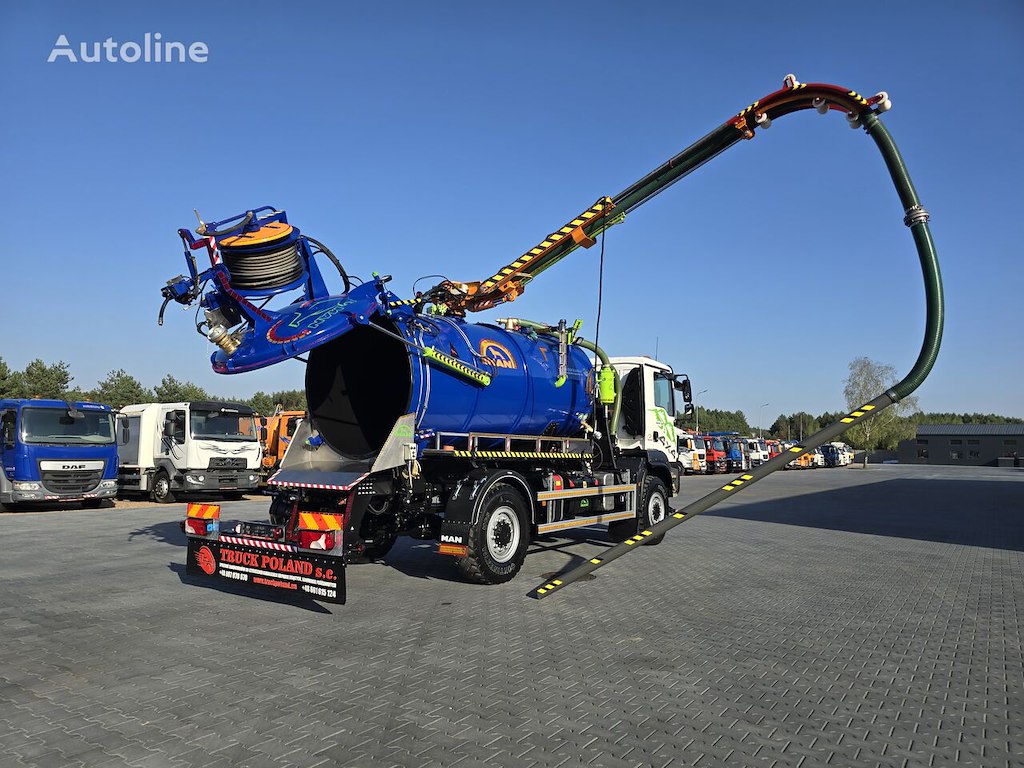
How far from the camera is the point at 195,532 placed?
8.09 meters

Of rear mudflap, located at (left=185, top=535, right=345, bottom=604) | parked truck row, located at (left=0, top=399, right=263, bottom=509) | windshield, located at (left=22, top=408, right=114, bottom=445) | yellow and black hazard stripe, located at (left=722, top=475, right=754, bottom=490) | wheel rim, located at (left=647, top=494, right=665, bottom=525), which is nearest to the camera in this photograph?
rear mudflap, located at (left=185, top=535, right=345, bottom=604)

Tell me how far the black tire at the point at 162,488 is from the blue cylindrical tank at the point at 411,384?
14.2 meters

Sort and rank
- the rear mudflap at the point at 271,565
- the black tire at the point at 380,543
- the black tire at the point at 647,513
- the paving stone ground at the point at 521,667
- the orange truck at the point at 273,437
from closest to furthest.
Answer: the paving stone ground at the point at 521,667 → the rear mudflap at the point at 271,565 → the black tire at the point at 380,543 → the black tire at the point at 647,513 → the orange truck at the point at 273,437

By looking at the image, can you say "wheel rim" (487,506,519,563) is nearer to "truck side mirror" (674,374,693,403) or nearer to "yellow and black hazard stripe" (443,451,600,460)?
"yellow and black hazard stripe" (443,451,600,460)

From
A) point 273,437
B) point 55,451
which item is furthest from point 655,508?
point 273,437

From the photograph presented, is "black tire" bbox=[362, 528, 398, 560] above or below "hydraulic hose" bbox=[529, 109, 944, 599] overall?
below

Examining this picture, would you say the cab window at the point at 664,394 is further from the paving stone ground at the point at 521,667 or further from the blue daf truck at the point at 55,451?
the blue daf truck at the point at 55,451

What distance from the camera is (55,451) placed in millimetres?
17891

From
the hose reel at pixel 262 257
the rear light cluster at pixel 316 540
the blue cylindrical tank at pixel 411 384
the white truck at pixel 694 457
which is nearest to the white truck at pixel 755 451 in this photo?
the white truck at pixel 694 457

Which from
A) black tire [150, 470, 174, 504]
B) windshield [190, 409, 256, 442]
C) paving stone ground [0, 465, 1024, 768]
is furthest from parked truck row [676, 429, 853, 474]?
paving stone ground [0, 465, 1024, 768]

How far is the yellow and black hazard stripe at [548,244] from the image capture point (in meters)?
10.8

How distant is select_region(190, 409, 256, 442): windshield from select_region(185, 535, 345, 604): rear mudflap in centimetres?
1346

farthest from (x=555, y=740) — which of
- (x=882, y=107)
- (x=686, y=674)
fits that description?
(x=882, y=107)

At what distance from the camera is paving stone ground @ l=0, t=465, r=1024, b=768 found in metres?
4.04
